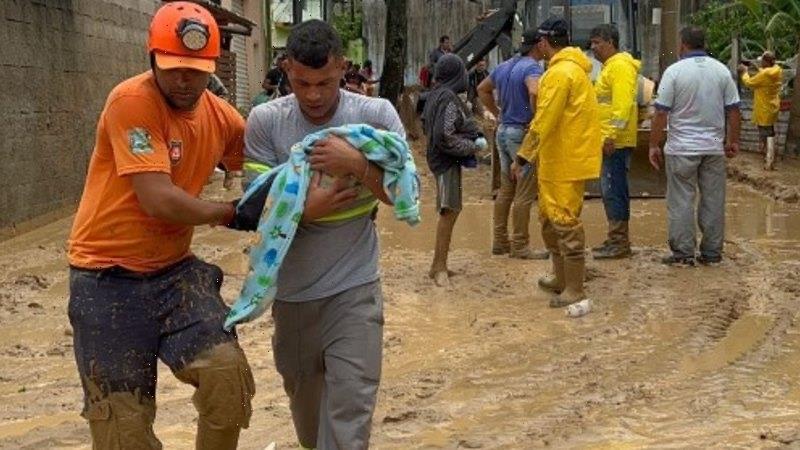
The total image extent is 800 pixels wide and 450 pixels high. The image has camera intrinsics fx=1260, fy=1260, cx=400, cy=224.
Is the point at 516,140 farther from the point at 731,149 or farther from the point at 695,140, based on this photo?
the point at 731,149

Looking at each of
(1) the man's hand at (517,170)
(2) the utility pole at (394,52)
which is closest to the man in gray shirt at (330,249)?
(1) the man's hand at (517,170)

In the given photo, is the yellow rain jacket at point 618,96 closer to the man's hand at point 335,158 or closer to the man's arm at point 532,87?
the man's arm at point 532,87

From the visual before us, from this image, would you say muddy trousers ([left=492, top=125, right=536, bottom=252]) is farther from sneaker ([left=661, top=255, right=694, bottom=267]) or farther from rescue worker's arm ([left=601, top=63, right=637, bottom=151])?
sneaker ([left=661, top=255, right=694, bottom=267])

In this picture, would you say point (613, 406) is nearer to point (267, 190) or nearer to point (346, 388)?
point (346, 388)

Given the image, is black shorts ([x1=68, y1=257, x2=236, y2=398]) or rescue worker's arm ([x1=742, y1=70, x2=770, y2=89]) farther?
rescue worker's arm ([x1=742, y1=70, x2=770, y2=89])

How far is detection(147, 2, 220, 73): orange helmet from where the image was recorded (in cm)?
396

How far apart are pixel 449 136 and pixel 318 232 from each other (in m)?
5.02

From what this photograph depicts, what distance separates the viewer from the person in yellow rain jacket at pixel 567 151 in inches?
328

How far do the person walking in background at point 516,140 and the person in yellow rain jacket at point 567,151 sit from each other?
1803 mm

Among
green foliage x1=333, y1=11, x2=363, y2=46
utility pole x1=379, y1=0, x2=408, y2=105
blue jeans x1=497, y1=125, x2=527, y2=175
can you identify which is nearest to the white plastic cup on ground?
blue jeans x1=497, y1=125, x2=527, y2=175

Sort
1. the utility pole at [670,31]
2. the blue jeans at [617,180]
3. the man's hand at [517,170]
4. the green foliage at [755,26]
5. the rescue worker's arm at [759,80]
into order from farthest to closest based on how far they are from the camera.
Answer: the green foliage at [755,26] → the utility pole at [670,31] → the rescue worker's arm at [759,80] → the blue jeans at [617,180] → the man's hand at [517,170]

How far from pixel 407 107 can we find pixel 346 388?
22.9 m

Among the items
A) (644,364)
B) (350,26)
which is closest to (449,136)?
(644,364)

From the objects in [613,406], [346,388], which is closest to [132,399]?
[346,388]
